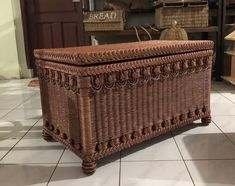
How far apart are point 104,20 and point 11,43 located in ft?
5.15

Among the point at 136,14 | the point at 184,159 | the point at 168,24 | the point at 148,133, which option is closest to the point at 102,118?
the point at 148,133

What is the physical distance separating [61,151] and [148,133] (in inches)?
15.6

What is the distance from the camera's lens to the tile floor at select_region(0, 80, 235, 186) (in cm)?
101

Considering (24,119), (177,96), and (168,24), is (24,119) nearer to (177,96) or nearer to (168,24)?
(177,96)

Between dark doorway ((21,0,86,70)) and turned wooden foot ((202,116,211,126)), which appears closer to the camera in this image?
turned wooden foot ((202,116,211,126))

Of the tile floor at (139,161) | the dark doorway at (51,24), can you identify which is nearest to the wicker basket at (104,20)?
the dark doorway at (51,24)

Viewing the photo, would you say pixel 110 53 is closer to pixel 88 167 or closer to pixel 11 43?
pixel 88 167

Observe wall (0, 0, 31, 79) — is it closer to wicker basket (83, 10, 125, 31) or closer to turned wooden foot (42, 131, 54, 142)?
wicker basket (83, 10, 125, 31)

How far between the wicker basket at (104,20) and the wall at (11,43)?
1.35m

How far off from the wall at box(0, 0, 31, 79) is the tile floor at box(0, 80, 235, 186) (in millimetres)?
2018

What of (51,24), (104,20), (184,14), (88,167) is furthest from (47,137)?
(51,24)

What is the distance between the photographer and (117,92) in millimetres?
1102

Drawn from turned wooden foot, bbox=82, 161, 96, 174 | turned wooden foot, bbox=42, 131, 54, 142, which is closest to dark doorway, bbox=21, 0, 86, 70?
turned wooden foot, bbox=42, 131, 54, 142

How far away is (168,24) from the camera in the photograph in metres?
2.47
